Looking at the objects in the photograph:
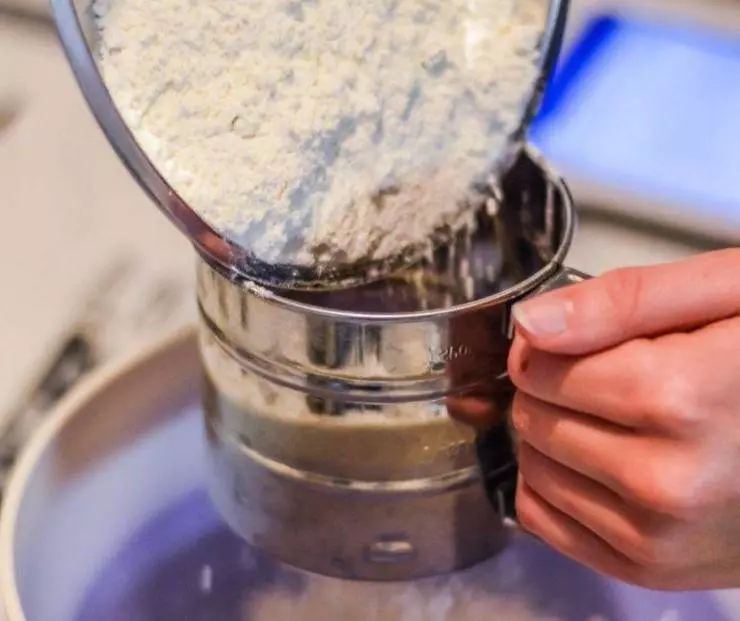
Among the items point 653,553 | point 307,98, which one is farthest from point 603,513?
point 307,98

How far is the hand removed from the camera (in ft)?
1.00

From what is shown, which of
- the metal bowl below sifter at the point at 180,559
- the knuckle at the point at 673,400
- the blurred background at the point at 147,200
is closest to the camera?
the knuckle at the point at 673,400

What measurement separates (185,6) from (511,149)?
13 cm

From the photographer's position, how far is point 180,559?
48 cm

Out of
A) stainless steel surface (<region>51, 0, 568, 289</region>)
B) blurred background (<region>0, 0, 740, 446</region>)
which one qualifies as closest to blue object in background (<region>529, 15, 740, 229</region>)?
blurred background (<region>0, 0, 740, 446</region>)

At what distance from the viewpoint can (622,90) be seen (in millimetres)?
703

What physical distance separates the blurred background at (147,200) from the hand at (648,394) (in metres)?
0.25

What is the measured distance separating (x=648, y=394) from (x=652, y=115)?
1.40ft

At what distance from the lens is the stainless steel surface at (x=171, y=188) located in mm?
324

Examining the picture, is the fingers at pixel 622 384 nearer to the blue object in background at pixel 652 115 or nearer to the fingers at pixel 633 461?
the fingers at pixel 633 461

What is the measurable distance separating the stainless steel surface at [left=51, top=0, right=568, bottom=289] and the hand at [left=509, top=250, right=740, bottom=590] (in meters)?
0.09

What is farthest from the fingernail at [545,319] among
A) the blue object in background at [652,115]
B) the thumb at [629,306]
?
the blue object in background at [652,115]

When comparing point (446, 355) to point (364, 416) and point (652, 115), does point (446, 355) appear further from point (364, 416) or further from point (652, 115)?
point (652, 115)

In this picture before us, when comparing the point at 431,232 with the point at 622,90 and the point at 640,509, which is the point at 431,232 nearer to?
the point at 640,509
